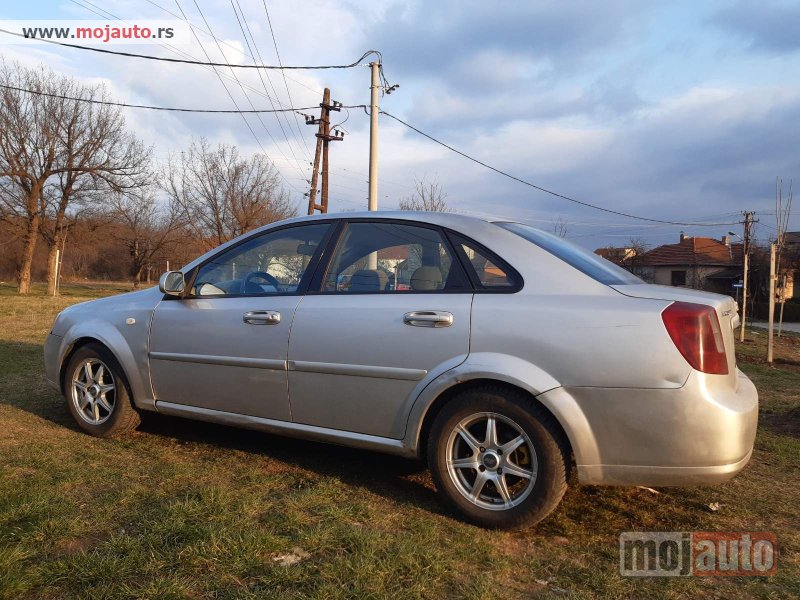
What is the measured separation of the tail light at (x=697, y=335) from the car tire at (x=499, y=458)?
67 centimetres

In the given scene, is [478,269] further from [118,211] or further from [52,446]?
[118,211]

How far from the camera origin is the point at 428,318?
10.2 ft

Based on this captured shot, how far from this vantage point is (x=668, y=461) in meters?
2.68

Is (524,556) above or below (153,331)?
below

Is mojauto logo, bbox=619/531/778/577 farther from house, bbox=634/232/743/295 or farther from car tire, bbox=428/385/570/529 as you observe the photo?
house, bbox=634/232/743/295

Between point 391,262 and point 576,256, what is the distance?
104cm

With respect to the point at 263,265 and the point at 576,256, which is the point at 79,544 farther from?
the point at 576,256

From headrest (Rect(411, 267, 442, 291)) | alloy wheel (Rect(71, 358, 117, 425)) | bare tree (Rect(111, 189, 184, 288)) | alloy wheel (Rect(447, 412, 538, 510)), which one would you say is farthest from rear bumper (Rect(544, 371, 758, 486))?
bare tree (Rect(111, 189, 184, 288))

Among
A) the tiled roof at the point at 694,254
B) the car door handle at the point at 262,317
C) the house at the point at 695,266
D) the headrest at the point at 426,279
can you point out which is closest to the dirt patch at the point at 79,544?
the car door handle at the point at 262,317

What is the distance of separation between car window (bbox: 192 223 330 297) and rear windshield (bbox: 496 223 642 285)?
48.7 inches

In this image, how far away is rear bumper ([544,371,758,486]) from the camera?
2.62 metres

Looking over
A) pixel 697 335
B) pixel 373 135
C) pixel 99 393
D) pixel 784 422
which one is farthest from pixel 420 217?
pixel 373 135

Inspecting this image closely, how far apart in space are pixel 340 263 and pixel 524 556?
6.21 feet

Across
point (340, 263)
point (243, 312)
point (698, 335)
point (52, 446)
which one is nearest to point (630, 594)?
point (698, 335)
